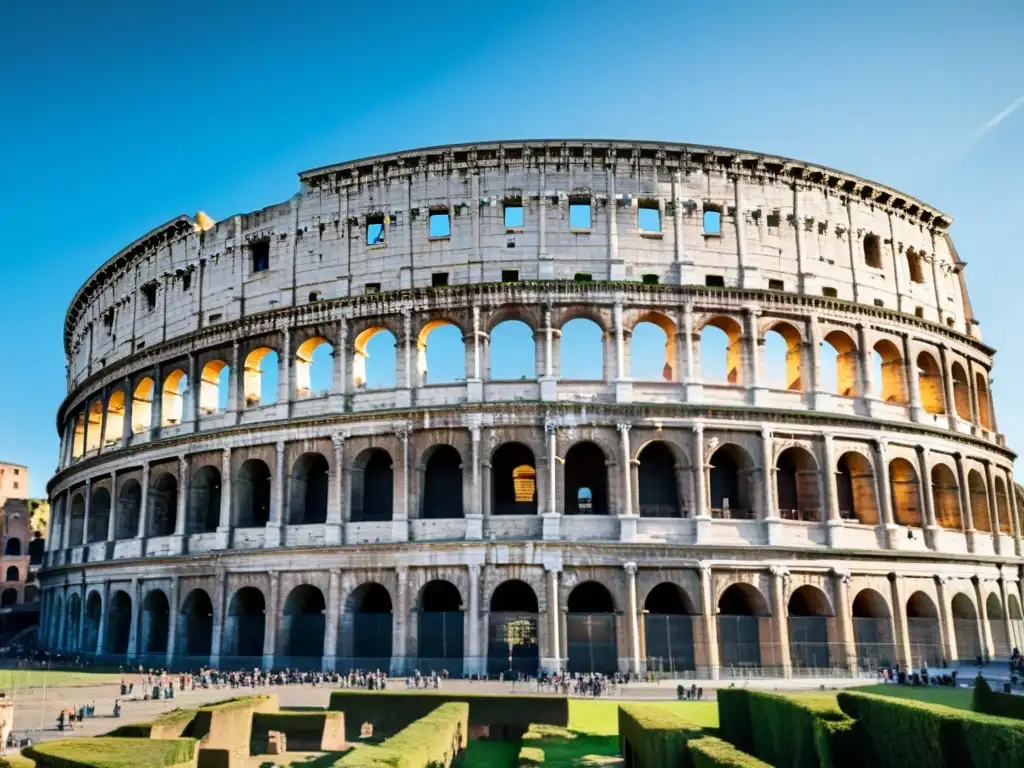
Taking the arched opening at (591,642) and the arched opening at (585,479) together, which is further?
the arched opening at (585,479)

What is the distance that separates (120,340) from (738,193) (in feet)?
91.6

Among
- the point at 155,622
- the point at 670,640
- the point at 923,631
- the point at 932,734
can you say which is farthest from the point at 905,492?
the point at 155,622

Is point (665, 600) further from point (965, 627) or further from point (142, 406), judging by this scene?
point (142, 406)

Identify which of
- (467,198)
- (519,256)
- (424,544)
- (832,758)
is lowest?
(832,758)

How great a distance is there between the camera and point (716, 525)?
31.0 m

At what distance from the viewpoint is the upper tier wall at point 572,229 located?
33.3 m

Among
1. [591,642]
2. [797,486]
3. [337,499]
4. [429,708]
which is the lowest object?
[429,708]

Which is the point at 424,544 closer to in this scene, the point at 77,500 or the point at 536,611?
the point at 536,611

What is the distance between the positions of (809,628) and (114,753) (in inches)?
905

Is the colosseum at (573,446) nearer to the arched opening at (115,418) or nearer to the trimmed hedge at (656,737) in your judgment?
the arched opening at (115,418)

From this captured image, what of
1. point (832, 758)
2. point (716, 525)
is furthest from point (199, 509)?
point (832, 758)

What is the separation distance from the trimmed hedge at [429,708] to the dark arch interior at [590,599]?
9.53 meters

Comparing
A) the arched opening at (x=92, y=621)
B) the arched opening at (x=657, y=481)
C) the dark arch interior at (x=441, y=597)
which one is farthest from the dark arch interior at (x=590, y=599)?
the arched opening at (x=92, y=621)

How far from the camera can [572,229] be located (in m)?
33.2
